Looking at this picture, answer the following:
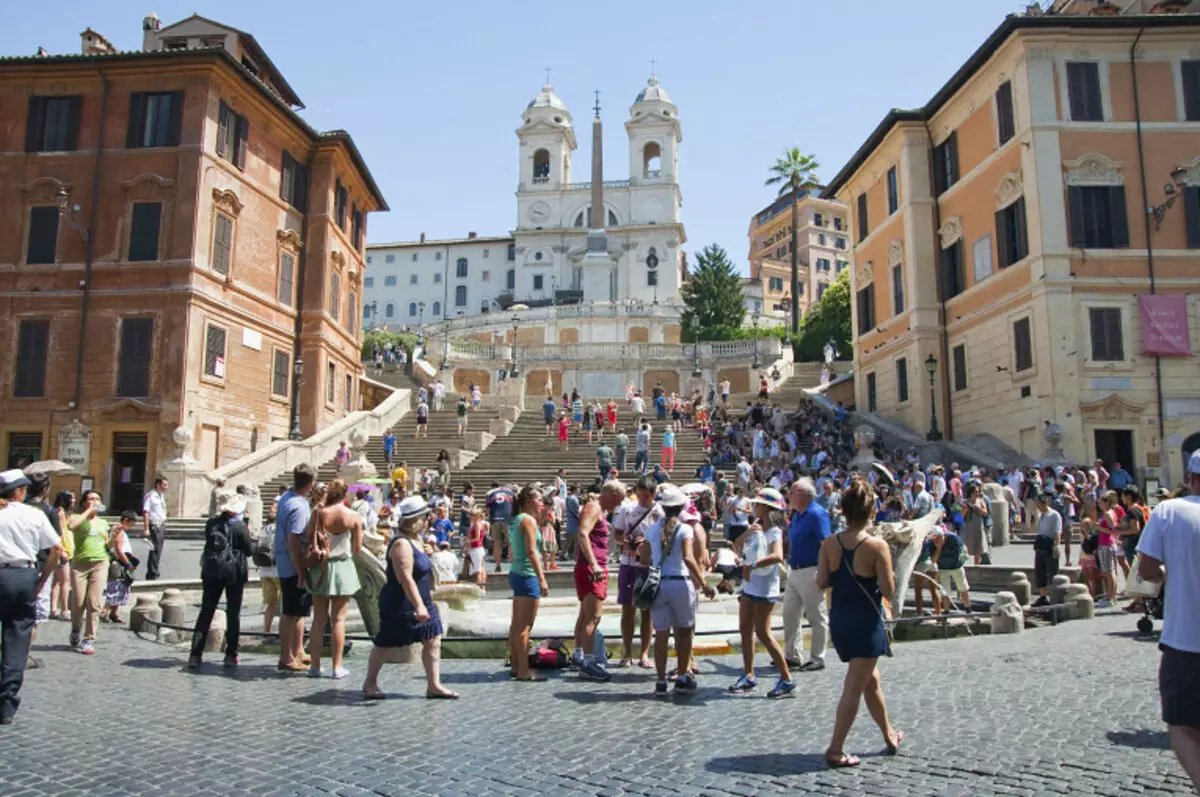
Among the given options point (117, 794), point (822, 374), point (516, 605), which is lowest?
point (117, 794)

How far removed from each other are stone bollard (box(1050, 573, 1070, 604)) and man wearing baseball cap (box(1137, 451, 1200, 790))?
340 inches

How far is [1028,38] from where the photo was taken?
26.4m

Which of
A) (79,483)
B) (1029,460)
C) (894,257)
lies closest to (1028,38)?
(894,257)

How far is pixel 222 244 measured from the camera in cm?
2859

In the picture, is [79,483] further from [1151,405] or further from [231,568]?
[1151,405]

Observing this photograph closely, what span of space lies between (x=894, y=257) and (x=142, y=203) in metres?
24.7

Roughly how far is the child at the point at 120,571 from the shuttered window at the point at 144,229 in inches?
686

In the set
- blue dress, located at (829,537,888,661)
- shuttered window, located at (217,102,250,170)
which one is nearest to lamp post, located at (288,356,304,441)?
shuttered window, located at (217,102,250,170)

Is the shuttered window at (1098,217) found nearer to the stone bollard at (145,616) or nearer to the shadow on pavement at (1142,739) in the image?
the shadow on pavement at (1142,739)

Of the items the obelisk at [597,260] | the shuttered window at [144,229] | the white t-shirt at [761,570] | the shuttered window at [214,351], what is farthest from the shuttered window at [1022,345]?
the obelisk at [597,260]

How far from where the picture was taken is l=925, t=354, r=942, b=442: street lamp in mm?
29656

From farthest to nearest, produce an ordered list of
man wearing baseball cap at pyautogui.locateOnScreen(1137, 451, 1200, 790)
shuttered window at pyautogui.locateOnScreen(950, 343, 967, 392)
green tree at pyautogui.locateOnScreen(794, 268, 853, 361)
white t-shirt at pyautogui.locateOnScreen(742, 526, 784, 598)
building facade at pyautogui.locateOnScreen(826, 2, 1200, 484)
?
green tree at pyautogui.locateOnScreen(794, 268, 853, 361) → shuttered window at pyautogui.locateOnScreen(950, 343, 967, 392) → building facade at pyautogui.locateOnScreen(826, 2, 1200, 484) → white t-shirt at pyautogui.locateOnScreen(742, 526, 784, 598) → man wearing baseball cap at pyautogui.locateOnScreen(1137, 451, 1200, 790)

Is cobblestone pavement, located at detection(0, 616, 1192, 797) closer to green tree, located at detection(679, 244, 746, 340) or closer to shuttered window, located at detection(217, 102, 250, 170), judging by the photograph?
shuttered window, located at detection(217, 102, 250, 170)

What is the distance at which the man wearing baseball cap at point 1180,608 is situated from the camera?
165 inches
